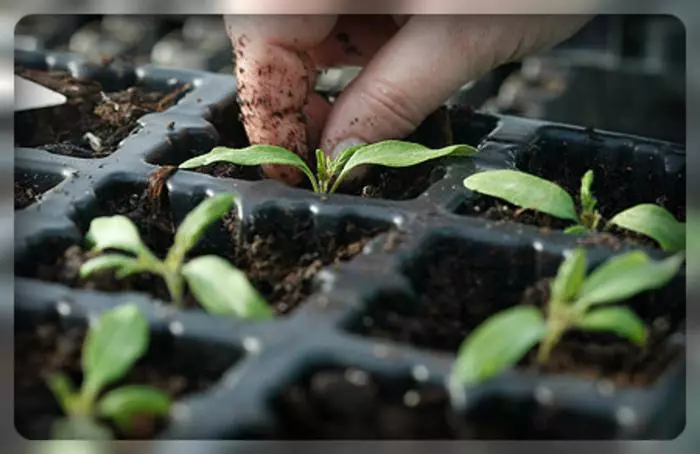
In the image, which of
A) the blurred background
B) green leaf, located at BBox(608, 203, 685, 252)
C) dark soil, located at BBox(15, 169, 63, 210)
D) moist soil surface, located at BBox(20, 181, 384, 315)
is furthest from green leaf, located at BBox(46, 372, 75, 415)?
the blurred background

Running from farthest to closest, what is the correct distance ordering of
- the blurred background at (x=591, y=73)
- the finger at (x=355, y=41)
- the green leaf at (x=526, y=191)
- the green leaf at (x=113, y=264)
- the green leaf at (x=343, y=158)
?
the blurred background at (x=591, y=73) < the finger at (x=355, y=41) < the green leaf at (x=343, y=158) < the green leaf at (x=526, y=191) < the green leaf at (x=113, y=264)

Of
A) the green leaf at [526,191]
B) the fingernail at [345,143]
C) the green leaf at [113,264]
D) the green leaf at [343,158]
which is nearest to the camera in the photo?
the green leaf at [113,264]

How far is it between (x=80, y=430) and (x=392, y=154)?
439mm

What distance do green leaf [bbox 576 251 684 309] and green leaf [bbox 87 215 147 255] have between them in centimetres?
31

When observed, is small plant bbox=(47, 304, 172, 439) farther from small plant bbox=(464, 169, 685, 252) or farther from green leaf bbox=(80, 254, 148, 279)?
small plant bbox=(464, 169, 685, 252)

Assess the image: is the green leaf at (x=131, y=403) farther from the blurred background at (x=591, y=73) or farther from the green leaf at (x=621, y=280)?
the blurred background at (x=591, y=73)

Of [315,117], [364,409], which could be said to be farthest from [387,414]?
[315,117]

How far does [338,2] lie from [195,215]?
358mm

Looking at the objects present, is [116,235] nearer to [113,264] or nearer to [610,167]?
[113,264]

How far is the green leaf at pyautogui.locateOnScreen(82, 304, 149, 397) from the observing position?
629 mm

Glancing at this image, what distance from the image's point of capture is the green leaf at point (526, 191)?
2.84ft

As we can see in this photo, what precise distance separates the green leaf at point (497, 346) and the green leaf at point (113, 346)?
196 mm

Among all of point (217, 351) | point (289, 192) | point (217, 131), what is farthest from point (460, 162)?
point (217, 351)

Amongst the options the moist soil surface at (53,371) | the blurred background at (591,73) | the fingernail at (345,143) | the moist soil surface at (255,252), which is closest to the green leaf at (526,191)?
the moist soil surface at (255,252)
